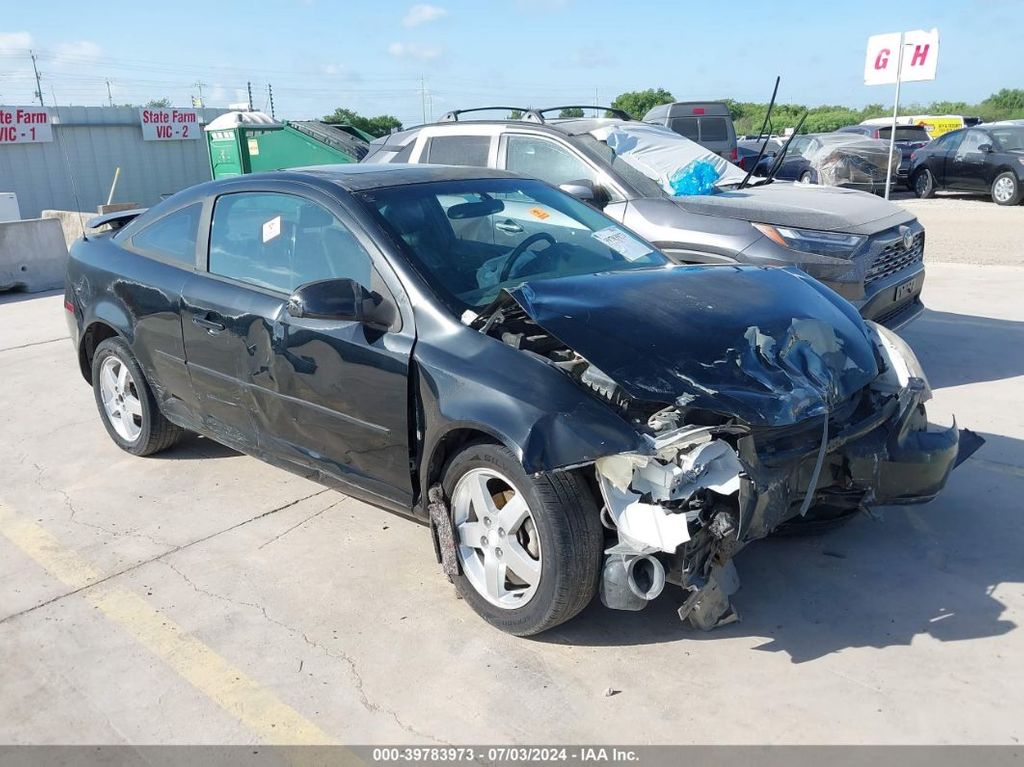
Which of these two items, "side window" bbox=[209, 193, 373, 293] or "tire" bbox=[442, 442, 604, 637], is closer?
"tire" bbox=[442, 442, 604, 637]

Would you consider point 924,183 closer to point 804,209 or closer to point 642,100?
point 804,209

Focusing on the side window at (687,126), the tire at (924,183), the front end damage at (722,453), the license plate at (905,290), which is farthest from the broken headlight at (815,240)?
the tire at (924,183)

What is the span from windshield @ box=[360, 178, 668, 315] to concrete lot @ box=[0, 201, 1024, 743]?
130 centimetres

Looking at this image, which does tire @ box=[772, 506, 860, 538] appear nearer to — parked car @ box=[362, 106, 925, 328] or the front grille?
parked car @ box=[362, 106, 925, 328]

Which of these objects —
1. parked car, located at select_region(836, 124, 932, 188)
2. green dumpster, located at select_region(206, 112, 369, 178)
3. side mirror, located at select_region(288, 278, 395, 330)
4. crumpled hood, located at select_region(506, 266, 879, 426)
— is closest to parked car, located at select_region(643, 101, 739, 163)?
parked car, located at select_region(836, 124, 932, 188)

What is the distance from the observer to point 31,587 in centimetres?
395

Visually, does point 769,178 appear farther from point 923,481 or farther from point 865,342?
point 923,481

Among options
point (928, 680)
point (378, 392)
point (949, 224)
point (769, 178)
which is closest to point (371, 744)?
point (378, 392)

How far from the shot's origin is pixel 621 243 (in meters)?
4.40

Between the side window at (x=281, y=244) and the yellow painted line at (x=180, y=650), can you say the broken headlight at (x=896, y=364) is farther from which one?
the yellow painted line at (x=180, y=650)

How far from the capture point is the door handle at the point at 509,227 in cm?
414

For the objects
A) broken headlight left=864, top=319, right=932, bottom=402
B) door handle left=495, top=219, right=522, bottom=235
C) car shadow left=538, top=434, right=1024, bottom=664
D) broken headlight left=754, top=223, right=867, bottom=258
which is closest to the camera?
car shadow left=538, top=434, right=1024, bottom=664

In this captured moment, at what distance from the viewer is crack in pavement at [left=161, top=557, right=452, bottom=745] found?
2.92 meters

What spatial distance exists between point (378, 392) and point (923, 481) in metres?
2.18
